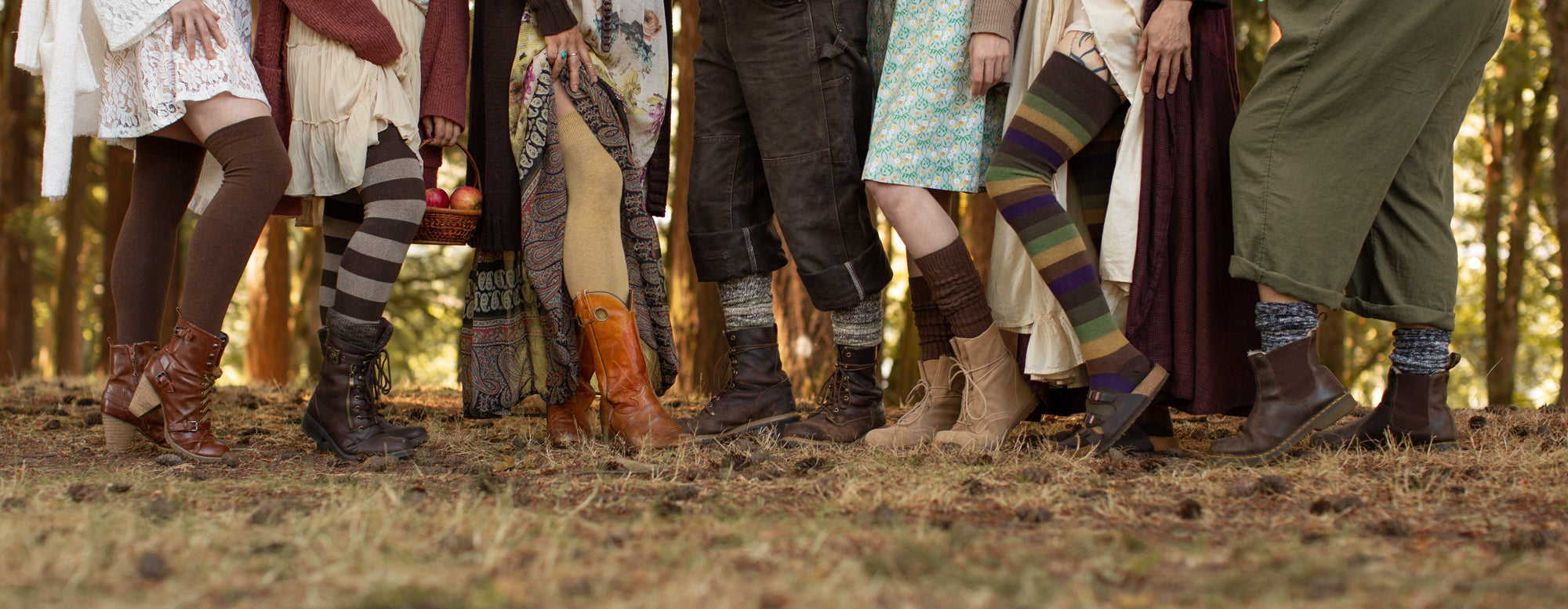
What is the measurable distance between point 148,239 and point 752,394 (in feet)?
5.61

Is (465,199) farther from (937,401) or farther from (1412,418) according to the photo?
(1412,418)

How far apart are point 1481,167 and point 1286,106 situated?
32.7ft

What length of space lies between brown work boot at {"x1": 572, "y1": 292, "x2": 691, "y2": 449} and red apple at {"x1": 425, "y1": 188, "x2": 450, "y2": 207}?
1.63ft

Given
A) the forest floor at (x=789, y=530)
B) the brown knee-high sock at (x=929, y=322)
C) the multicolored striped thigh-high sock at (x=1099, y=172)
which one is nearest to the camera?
the forest floor at (x=789, y=530)

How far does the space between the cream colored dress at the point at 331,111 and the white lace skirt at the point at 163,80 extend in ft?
0.44

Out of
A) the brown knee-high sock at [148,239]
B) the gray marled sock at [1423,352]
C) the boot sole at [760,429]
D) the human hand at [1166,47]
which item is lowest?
the boot sole at [760,429]

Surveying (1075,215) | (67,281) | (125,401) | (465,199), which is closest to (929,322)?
(1075,215)

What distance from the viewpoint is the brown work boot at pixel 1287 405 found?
2457 mm

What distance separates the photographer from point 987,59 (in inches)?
108

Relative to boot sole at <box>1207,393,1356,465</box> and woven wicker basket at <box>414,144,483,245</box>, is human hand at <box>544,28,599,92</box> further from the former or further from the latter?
boot sole at <box>1207,393,1356,465</box>

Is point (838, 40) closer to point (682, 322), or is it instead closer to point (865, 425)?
point (865, 425)

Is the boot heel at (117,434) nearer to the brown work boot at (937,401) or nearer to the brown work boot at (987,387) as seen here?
the brown work boot at (937,401)

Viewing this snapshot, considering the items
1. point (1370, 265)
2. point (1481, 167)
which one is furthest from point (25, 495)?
point (1481, 167)

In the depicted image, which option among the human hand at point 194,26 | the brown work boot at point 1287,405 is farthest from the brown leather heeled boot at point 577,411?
the brown work boot at point 1287,405
